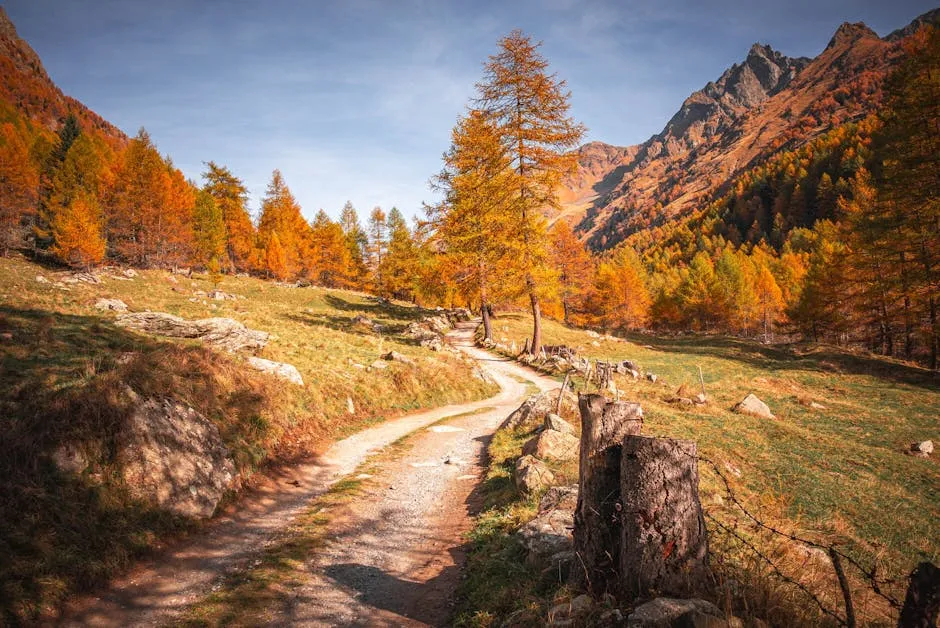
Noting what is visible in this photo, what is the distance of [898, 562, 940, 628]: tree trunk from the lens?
7.50 feet

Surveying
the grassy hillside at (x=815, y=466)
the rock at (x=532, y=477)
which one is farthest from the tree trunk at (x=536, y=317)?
the rock at (x=532, y=477)

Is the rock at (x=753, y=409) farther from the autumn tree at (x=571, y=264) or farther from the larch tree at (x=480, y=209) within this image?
the autumn tree at (x=571, y=264)

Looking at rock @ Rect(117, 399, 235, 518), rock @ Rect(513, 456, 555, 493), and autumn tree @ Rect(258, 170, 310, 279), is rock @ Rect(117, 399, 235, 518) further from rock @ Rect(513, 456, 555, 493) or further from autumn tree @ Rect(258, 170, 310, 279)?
autumn tree @ Rect(258, 170, 310, 279)

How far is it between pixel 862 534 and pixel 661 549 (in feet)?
26.5

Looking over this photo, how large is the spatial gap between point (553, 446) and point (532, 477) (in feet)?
7.04

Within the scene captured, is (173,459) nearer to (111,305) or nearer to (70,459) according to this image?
(70,459)

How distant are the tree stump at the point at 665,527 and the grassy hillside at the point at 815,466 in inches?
15.4

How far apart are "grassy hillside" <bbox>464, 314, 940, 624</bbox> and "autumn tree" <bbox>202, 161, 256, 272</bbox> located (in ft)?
176

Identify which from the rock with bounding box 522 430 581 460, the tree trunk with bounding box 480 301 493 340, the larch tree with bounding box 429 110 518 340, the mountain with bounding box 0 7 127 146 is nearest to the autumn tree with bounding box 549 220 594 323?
the tree trunk with bounding box 480 301 493 340

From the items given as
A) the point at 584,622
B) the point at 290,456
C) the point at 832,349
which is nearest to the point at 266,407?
the point at 290,456

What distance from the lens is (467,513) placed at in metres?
8.87

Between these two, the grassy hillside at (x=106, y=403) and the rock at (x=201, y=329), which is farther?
the rock at (x=201, y=329)

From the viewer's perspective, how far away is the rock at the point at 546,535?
19.5 ft

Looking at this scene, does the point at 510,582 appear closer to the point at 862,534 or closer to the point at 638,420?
the point at 638,420
